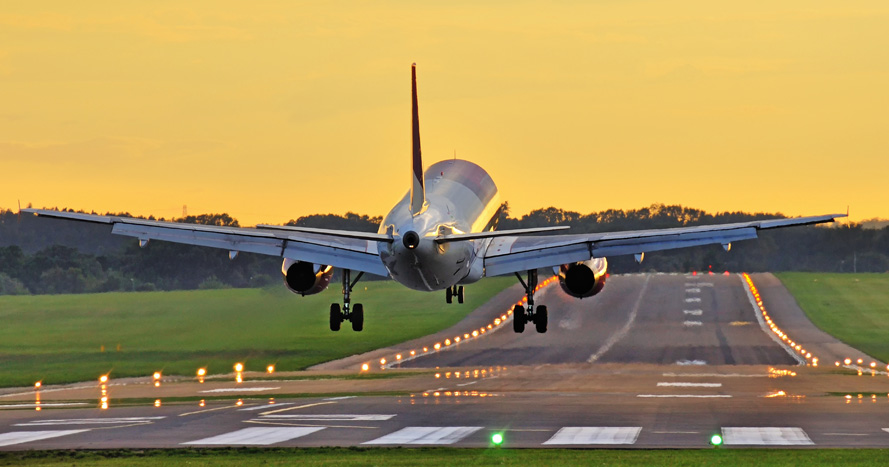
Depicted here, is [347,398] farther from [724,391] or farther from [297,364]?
[297,364]

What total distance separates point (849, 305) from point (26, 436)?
412ft

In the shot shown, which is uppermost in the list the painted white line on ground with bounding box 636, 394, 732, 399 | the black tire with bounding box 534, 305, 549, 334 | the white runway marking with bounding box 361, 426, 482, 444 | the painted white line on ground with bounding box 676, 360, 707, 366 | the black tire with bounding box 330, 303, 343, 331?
the black tire with bounding box 330, 303, 343, 331

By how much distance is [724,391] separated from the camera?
71062 millimetres

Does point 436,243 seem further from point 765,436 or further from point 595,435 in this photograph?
point 765,436

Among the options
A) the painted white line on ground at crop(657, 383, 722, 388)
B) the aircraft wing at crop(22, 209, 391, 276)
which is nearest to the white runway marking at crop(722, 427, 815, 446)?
the aircraft wing at crop(22, 209, 391, 276)

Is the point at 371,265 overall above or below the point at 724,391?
above

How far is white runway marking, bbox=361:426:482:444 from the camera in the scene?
46969 mm

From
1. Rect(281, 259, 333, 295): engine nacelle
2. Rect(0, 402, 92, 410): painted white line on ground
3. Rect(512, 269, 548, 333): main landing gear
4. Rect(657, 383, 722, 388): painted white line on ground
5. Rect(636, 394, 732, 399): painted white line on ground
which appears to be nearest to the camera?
Rect(281, 259, 333, 295): engine nacelle

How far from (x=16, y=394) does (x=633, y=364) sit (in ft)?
147

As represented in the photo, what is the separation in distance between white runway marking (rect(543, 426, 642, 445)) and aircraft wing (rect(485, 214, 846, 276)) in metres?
8.44

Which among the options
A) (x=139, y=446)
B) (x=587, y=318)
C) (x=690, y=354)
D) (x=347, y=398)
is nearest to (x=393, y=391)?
(x=347, y=398)

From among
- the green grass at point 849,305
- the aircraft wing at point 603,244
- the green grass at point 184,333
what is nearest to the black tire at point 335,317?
the aircraft wing at point 603,244

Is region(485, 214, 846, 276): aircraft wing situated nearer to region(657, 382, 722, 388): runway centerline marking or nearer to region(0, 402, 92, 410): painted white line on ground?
region(657, 382, 722, 388): runway centerline marking

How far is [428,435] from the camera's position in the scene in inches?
1934
